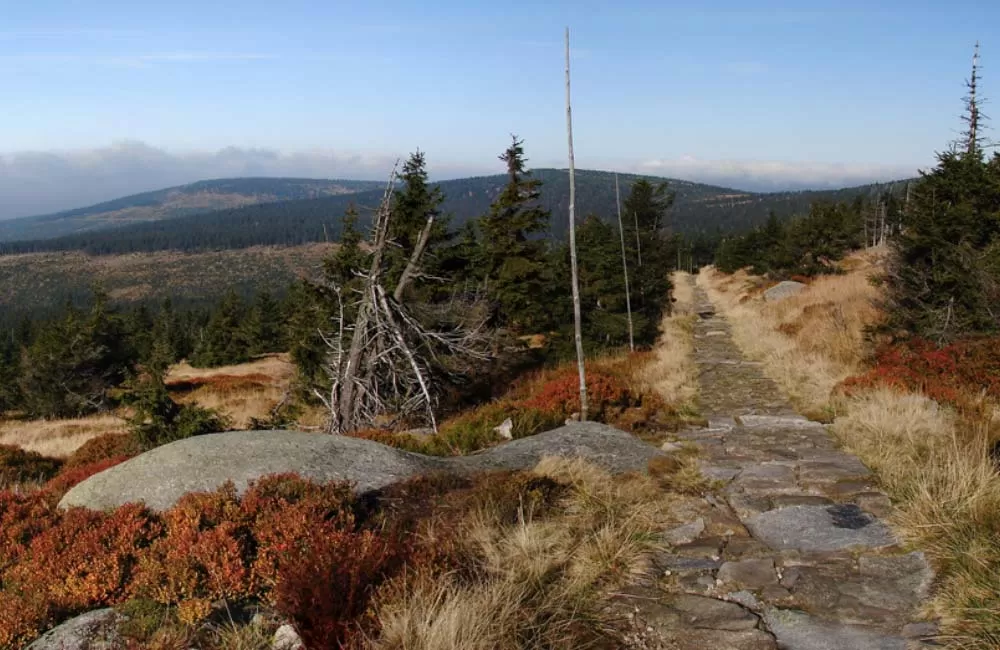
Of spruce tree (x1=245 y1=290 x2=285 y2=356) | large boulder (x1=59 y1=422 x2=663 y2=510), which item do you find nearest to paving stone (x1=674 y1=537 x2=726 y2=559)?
large boulder (x1=59 y1=422 x2=663 y2=510)

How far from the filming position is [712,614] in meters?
3.84

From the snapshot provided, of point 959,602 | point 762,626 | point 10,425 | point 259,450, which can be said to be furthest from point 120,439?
point 10,425

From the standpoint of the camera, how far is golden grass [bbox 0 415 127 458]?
18.9 m

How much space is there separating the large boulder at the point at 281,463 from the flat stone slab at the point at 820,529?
1.82 m

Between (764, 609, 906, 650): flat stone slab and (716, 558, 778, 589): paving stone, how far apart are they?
417mm

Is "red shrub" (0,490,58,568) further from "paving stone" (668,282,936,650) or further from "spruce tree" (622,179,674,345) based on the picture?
"spruce tree" (622,179,674,345)

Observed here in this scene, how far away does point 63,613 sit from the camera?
11.8 ft

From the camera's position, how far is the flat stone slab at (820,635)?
3.39 metres

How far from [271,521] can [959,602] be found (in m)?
4.38

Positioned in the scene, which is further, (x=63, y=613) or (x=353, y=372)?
(x=353, y=372)

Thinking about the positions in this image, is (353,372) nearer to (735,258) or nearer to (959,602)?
(959,602)

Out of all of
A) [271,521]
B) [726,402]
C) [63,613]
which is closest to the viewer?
[63,613]

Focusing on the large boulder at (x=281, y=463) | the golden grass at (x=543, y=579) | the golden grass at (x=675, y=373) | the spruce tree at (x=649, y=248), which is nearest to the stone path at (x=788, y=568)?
the golden grass at (x=543, y=579)

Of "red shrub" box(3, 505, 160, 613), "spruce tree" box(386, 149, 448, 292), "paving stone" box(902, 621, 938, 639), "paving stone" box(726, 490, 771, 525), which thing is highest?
"spruce tree" box(386, 149, 448, 292)
